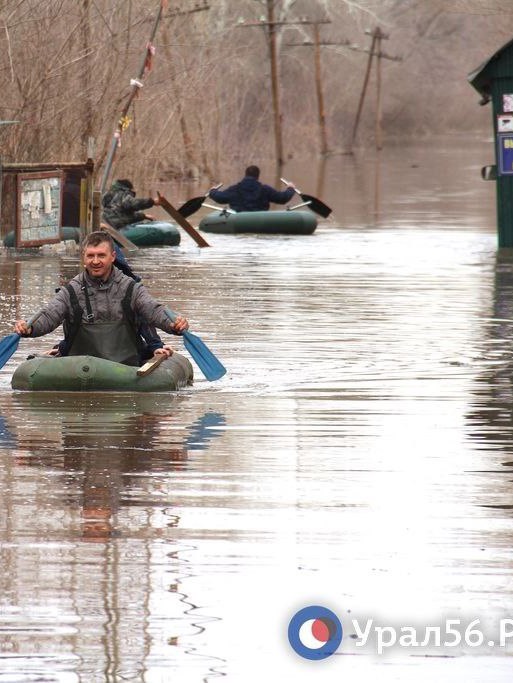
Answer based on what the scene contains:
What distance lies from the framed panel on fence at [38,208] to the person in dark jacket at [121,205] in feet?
6.06

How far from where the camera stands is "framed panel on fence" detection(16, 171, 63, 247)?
2472 cm

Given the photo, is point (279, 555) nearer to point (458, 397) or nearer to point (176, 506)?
point (176, 506)

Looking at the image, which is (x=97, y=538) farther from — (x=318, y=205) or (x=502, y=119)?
(x=318, y=205)

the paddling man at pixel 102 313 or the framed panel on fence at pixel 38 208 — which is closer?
the paddling man at pixel 102 313

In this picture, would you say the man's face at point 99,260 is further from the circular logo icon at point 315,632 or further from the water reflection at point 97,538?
the circular logo icon at point 315,632

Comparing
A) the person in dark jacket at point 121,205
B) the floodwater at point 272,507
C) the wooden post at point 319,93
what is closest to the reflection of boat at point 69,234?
the person in dark jacket at point 121,205

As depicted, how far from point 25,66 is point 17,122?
263cm

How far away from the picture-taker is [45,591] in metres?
7.02

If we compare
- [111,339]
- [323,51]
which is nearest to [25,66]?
[111,339]

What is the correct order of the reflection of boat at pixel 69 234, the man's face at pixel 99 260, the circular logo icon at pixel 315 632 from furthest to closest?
the reflection of boat at pixel 69 234, the man's face at pixel 99 260, the circular logo icon at pixel 315 632

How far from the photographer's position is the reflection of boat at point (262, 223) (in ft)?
99.6

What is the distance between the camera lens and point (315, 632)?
646cm

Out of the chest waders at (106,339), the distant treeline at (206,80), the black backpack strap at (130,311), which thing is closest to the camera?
the black backpack strap at (130,311)

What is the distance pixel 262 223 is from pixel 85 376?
18.4 metres
